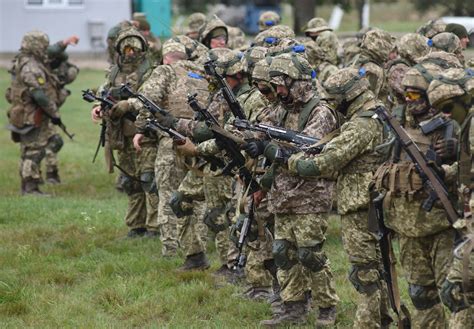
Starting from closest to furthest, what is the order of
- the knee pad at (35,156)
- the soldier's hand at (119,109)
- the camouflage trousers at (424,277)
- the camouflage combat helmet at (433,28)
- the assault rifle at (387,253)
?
the camouflage trousers at (424,277) < the assault rifle at (387,253) < the soldier's hand at (119,109) < the camouflage combat helmet at (433,28) < the knee pad at (35,156)

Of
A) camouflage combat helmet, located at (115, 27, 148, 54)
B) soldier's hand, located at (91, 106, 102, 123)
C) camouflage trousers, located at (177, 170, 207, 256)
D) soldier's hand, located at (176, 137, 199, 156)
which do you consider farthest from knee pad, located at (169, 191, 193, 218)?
camouflage combat helmet, located at (115, 27, 148, 54)

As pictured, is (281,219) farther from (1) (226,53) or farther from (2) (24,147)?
(2) (24,147)

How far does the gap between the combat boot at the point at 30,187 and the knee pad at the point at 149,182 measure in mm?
3879

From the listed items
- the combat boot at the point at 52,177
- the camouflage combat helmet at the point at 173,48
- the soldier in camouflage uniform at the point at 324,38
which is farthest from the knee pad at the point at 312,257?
the combat boot at the point at 52,177

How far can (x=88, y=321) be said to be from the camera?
8.81 meters

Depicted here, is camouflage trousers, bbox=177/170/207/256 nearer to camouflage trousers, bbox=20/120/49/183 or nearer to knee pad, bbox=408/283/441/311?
knee pad, bbox=408/283/441/311

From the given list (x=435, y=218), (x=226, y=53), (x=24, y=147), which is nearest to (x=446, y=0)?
(x=24, y=147)

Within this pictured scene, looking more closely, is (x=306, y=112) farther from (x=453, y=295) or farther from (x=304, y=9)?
(x=304, y=9)

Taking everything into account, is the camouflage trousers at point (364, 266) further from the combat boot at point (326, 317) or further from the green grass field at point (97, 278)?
the green grass field at point (97, 278)

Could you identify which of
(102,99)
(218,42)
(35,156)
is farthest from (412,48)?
(35,156)

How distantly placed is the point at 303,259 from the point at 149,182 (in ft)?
12.2

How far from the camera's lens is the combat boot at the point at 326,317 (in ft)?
27.2

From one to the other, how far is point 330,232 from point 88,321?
405cm

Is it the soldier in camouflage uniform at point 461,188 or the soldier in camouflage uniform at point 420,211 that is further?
the soldier in camouflage uniform at point 420,211
